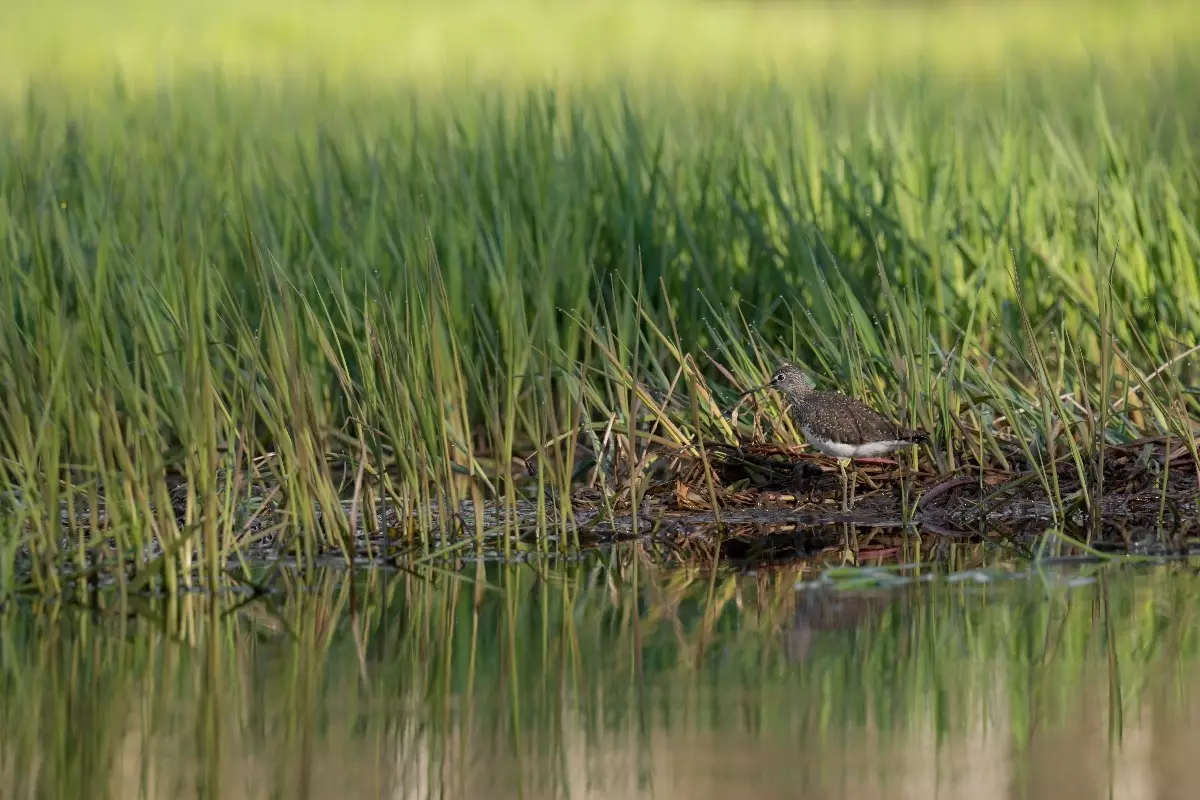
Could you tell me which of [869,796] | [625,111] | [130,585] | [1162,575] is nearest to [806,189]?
[625,111]

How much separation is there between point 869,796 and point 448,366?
302 cm

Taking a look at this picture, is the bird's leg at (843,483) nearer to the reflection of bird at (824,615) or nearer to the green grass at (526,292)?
the green grass at (526,292)

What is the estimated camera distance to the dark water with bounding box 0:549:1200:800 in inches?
133

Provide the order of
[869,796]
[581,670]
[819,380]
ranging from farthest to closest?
[819,380] < [581,670] < [869,796]

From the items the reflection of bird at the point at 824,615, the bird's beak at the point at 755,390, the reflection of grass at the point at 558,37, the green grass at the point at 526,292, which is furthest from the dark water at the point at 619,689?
the reflection of grass at the point at 558,37

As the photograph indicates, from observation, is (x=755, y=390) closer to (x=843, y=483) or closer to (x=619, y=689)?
(x=843, y=483)

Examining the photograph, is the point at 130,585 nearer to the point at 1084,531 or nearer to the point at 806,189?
the point at 1084,531

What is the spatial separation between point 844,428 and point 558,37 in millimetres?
11076

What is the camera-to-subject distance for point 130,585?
4965 mm

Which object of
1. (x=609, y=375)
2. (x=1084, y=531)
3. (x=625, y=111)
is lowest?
(x=1084, y=531)

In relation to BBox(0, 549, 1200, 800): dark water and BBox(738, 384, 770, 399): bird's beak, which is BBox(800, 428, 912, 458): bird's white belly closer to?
BBox(738, 384, 770, 399): bird's beak

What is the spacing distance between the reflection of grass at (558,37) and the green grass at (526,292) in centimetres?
287

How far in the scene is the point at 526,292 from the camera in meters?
7.50

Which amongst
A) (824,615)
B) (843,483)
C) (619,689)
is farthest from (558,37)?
(619,689)
